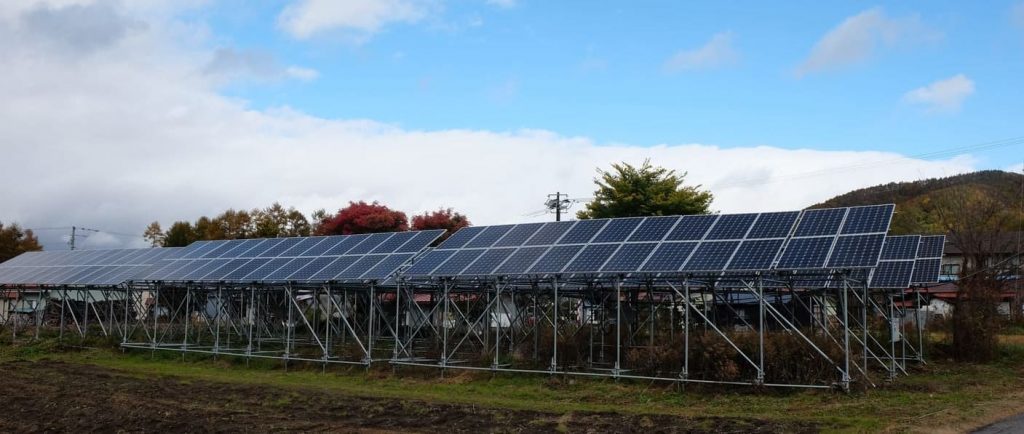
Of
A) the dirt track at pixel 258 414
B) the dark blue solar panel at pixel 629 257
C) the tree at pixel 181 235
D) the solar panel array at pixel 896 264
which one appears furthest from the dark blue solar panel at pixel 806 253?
the tree at pixel 181 235

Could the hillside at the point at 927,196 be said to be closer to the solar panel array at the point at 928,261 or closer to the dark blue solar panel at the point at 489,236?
the solar panel array at the point at 928,261

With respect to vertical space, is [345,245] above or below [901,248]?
above

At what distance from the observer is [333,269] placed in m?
28.0

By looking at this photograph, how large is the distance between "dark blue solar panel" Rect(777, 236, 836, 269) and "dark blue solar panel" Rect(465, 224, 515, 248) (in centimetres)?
960

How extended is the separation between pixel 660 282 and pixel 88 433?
14222mm

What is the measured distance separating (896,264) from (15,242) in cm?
6575

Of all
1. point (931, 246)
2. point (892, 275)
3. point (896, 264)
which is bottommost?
point (892, 275)

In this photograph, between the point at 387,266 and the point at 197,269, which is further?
the point at 197,269

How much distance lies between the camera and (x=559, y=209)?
181ft

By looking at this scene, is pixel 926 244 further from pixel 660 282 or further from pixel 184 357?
pixel 184 357

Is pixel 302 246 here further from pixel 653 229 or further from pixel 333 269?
pixel 653 229

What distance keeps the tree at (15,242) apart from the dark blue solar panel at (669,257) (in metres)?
60.9

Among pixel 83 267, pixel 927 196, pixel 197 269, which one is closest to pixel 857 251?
pixel 197 269

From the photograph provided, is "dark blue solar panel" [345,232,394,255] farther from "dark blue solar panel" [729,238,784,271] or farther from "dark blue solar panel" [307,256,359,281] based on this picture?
"dark blue solar panel" [729,238,784,271]
